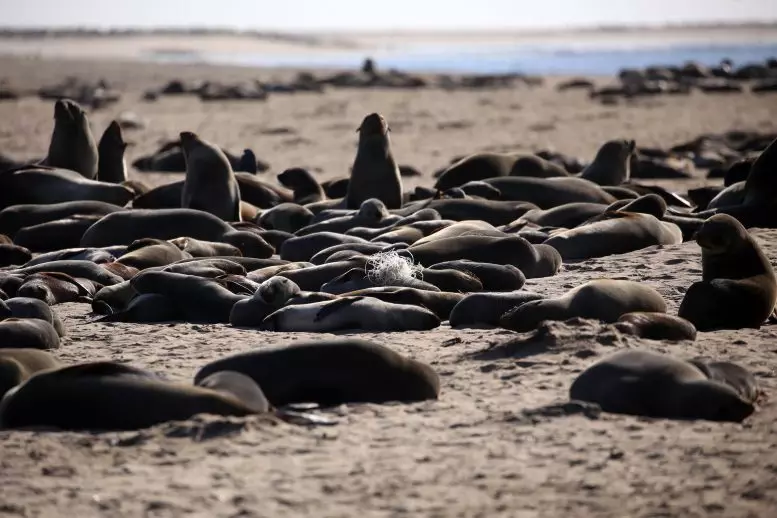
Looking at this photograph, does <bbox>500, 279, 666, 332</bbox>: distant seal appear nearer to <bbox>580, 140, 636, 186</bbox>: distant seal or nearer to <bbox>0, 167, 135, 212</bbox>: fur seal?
<bbox>0, 167, 135, 212</bbox>: fur seal

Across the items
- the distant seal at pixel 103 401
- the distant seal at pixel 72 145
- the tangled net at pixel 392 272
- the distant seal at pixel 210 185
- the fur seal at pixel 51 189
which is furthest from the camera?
the distant seal at pixel 72 145

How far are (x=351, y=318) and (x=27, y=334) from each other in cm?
151

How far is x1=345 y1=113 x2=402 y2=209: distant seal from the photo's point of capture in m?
10.6

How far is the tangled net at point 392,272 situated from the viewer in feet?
21.9

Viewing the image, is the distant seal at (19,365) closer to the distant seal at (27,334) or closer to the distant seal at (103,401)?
the distant seal at (103,401)

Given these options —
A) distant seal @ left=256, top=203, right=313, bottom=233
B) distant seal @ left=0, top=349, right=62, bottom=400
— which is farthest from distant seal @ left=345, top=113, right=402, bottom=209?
distant seal @ left=0, top=349, right=62, bottom=400

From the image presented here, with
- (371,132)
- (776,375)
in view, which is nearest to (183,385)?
(776,375)

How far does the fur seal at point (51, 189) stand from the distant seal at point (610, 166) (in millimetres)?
4444

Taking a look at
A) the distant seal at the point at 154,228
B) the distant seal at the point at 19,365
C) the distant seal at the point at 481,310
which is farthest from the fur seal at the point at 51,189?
the distant seal at the point at 19,365

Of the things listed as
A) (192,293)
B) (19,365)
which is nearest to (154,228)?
(192,293)

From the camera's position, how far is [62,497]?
3678 millimetres

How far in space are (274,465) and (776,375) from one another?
226cm

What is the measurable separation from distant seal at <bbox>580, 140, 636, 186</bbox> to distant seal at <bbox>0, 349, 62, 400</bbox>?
7.97 metres

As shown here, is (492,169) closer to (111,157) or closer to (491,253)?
(111,157)
